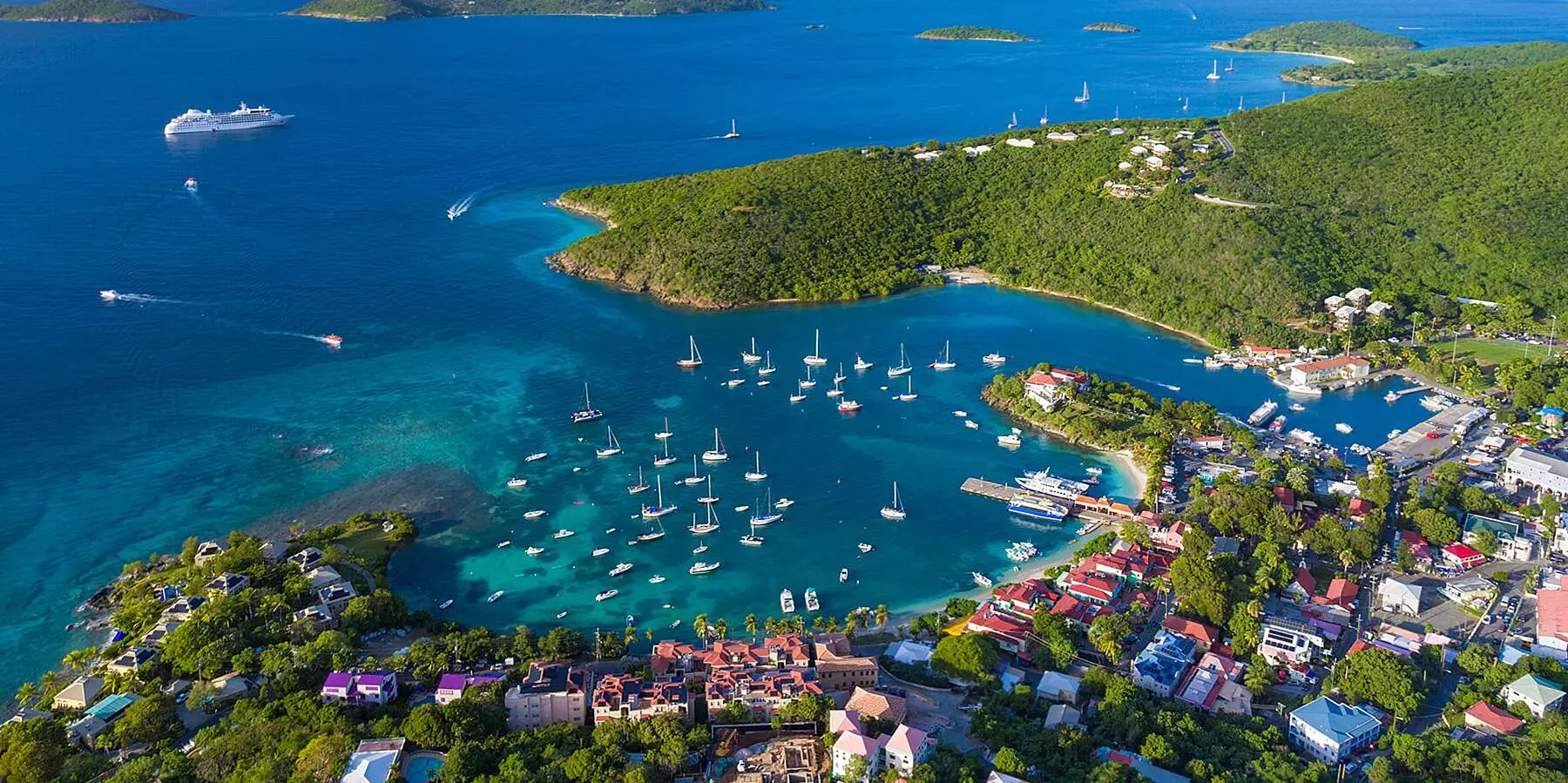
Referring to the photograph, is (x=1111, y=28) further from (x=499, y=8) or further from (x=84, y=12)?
(x=84, y=12)

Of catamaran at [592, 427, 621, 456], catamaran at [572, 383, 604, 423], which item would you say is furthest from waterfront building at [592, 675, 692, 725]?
catamaran at [572, 383, 604, 423]

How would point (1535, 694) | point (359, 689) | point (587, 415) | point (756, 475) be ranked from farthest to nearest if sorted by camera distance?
1. point (587, 415)
2. point (756, 475)
3. point (359, 689)
4. point (1535, 694)

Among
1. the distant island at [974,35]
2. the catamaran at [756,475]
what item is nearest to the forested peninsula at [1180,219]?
the catamaran at [756,475]

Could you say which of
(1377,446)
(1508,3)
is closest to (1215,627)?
(1377,446)

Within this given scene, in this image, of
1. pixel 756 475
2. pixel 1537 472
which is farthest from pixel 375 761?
pixel 1537 472

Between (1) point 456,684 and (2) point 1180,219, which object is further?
(2) point 1180,219

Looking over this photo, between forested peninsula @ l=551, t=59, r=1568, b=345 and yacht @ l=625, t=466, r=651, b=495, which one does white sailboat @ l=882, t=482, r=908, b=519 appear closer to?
yacht @ l=625, t=466, r=651, b=495

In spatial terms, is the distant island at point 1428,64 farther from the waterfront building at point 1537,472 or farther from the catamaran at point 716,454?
the catamaran at point 716,454
